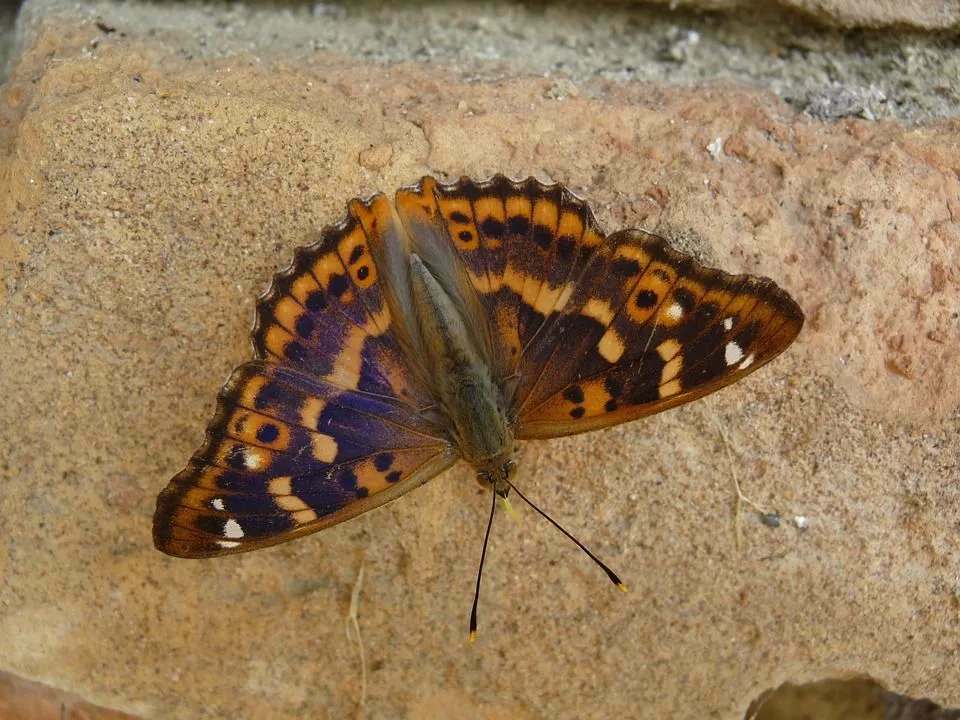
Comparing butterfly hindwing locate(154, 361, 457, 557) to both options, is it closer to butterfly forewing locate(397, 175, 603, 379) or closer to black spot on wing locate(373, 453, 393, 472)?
black spot on wing locate(373, 453, 393, 472)

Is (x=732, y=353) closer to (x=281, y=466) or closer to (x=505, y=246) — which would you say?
(x=505, y=246)

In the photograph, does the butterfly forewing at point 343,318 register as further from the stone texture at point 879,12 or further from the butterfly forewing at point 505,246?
the stone texture at point 879,12

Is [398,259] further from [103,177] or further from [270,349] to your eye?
[103,177]

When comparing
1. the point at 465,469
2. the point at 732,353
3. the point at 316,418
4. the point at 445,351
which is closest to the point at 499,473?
the point at 465,469

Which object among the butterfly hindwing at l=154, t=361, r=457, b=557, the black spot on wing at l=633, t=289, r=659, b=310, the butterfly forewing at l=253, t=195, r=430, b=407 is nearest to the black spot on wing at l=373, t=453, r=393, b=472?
the butterfly hindwing at l=154, t=361, r=457, b=557

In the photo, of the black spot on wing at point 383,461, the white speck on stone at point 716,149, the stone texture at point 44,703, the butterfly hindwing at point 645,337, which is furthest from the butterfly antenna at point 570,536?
the stone texture at point 44,703

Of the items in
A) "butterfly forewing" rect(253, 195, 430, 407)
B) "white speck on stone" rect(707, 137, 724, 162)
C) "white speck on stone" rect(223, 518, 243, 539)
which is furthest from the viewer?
"white speck on stone" rect(707, 137, 724, 162)

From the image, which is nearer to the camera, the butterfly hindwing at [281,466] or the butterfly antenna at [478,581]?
the butterfly hindwing at [281,466]
